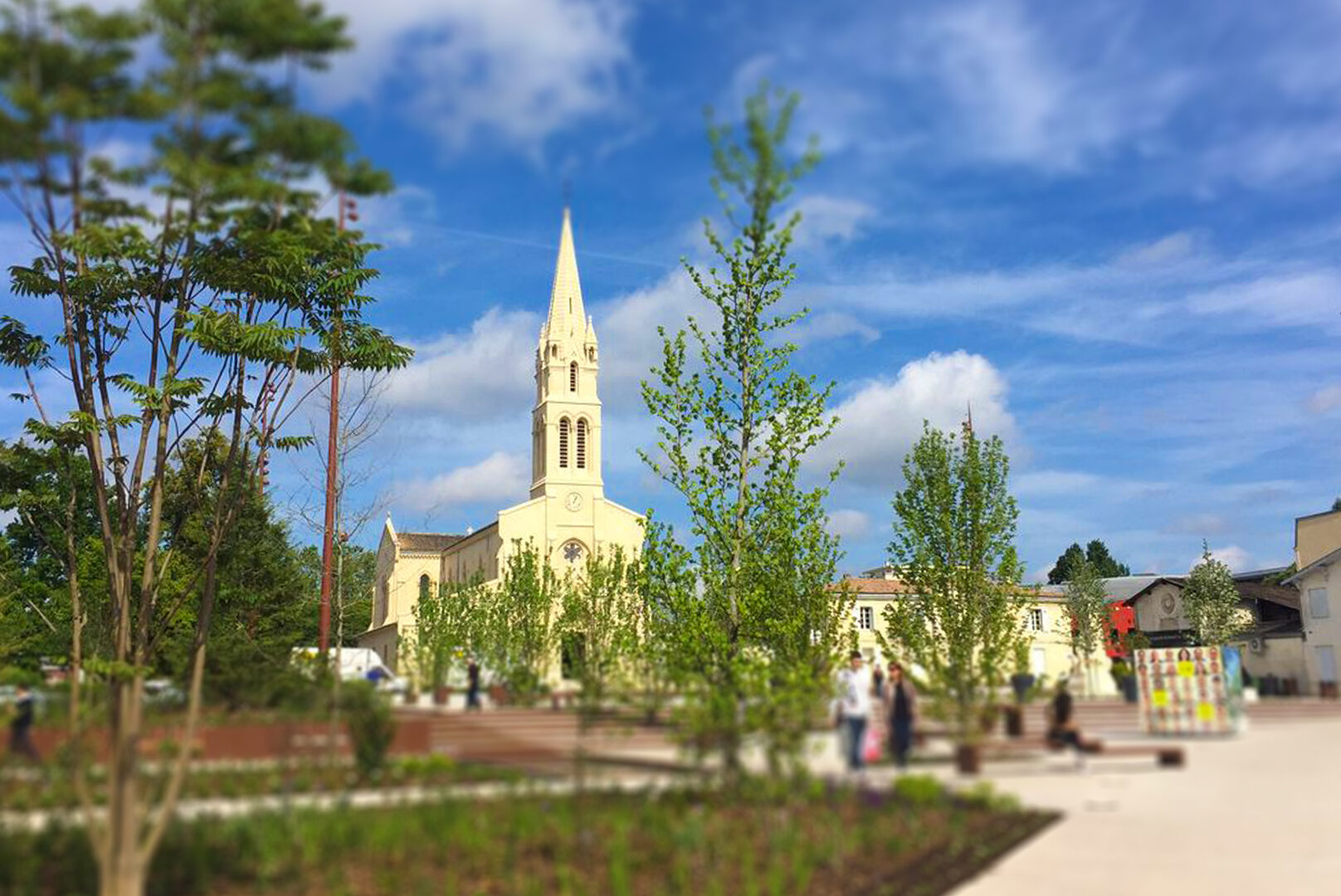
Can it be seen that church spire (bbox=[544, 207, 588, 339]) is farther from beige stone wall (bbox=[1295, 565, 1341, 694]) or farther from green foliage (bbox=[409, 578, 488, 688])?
beige stone wall (bbox=[1295, 565, 1341, 694])

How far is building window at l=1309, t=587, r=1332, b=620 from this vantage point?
3428 cm

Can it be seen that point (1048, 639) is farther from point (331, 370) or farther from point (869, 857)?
point (869, 857)

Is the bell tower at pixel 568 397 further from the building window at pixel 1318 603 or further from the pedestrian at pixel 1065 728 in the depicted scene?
the pedestrian at pixel 1065 728

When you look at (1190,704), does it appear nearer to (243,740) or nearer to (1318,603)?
(243,740)

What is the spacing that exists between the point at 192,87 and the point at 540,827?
7.75 meters

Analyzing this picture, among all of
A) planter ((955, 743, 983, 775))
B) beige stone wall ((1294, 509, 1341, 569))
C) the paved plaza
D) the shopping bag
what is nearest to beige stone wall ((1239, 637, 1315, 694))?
the paved plaza

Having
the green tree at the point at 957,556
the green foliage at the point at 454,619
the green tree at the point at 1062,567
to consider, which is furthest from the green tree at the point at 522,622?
the green tree at the point at 1062,567

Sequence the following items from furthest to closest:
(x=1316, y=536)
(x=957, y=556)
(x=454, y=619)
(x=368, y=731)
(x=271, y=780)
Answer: (x=1316, y=536) < (x=454, y=619) < (x=957, y=556) < (x=368, y=731) < (x=271, y=780)

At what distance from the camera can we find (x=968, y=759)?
12.2 meters

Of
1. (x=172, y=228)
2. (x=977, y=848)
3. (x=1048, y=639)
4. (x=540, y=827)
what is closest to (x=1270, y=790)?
(x=977, y=848)

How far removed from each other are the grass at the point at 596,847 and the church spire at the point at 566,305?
201ft

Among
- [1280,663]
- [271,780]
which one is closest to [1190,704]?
[1280,663]

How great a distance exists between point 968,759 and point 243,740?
7.38 meters

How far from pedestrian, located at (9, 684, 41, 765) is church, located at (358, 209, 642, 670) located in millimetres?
55027
